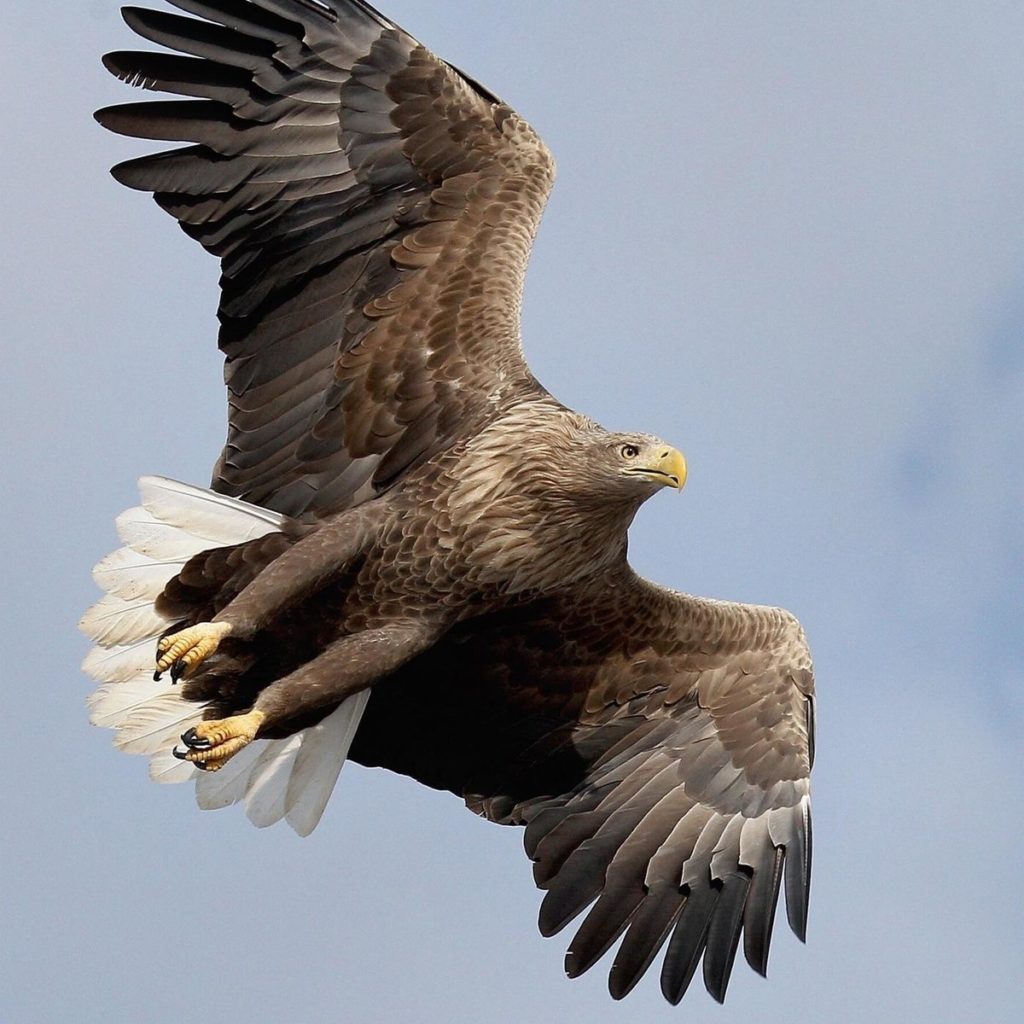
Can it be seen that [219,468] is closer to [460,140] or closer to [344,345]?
[344,345]

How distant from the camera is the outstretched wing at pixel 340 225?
307 inches

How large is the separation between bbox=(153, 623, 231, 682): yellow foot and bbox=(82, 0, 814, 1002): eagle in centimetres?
4

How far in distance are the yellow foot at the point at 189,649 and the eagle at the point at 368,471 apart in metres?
0.04

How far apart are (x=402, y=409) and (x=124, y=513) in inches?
41.0

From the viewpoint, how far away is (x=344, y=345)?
25.9 ft

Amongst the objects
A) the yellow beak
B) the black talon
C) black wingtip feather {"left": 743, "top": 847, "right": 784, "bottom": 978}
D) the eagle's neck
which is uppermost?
the yellow beak

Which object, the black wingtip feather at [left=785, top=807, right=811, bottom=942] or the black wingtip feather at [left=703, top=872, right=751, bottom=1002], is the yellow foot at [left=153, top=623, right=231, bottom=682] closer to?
the black wingtip feather at [left=703, top=872, right=751, bottom=1002]

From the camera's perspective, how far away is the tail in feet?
25.3

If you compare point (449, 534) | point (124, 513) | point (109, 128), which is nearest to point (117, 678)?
point (124, 513)

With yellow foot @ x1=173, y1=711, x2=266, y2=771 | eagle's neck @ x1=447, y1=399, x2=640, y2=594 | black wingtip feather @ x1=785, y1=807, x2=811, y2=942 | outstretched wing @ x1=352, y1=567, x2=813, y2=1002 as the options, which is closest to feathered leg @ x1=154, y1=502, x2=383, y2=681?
yellow foot @ x1=173, y1=711, x2=266, y2=771

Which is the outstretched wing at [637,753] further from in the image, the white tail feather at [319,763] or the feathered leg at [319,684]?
the feathered leg at [319,684]

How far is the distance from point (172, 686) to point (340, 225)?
1768mm

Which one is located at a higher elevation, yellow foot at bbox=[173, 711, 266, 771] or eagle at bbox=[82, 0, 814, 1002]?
eagle at bbox=[82, 0, 814, 1002]

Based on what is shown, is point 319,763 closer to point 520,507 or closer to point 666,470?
point 520,507
